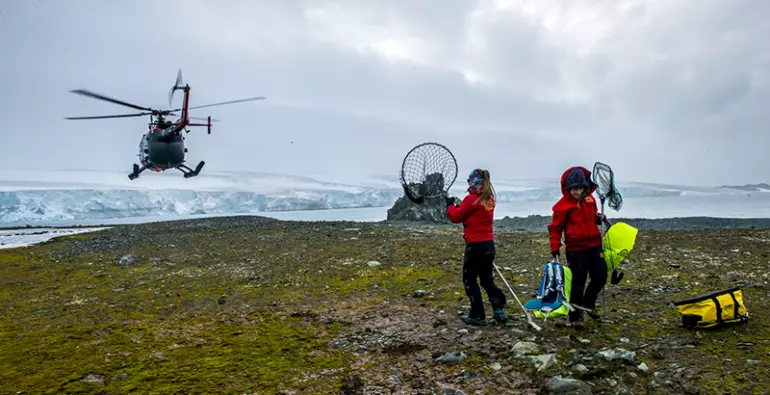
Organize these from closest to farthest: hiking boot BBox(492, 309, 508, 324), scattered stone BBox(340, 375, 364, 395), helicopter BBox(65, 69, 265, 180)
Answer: scattered stone BBox(340, 375, 364, 395), hiking boot BBox(492, 309, 508, 324), helicopter BBox(65, 69, 265, 180)

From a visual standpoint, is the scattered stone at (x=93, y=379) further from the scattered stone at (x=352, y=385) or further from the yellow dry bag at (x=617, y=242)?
the yellow dry bag at (x=617, y=242)

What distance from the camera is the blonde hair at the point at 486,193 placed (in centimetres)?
624

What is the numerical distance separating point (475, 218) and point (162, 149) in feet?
99.3

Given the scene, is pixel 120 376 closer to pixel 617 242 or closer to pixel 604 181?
pixel 617 242

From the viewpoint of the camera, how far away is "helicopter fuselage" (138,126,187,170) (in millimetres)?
29797

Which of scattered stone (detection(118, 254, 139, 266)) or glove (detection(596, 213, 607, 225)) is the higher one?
glove (detection(596, 213, 607, 225))

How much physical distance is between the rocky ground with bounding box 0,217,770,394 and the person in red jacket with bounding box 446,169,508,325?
0.48m

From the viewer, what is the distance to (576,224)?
5.86 metres

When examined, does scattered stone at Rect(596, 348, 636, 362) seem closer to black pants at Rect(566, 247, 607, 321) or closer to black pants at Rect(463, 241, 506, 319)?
black pants at Rect(566, 247, 607, 321)

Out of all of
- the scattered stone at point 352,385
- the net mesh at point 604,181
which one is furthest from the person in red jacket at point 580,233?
the scattered stone at point 352,385

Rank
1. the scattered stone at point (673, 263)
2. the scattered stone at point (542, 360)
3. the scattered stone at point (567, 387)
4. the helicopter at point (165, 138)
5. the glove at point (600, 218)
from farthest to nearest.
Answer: the helicopter at point (165, 138), the scattered stone at point (673, 263), the glove at point (600, 218), the scattered stone at point (542, 360), the scattered stone at point (567, 387)

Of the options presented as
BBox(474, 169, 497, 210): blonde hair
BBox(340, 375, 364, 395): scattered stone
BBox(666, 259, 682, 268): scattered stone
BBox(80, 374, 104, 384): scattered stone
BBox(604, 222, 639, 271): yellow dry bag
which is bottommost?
BBox(80, 374, 104, 384): scattered stone

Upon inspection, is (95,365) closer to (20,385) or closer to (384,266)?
(20,385)

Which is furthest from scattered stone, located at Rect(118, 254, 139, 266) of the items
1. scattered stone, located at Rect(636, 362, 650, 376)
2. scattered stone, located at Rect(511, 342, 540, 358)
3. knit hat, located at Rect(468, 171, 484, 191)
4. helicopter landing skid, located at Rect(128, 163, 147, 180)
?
helicopter landing skid, located at Rect(128, 163, 147, 180)
